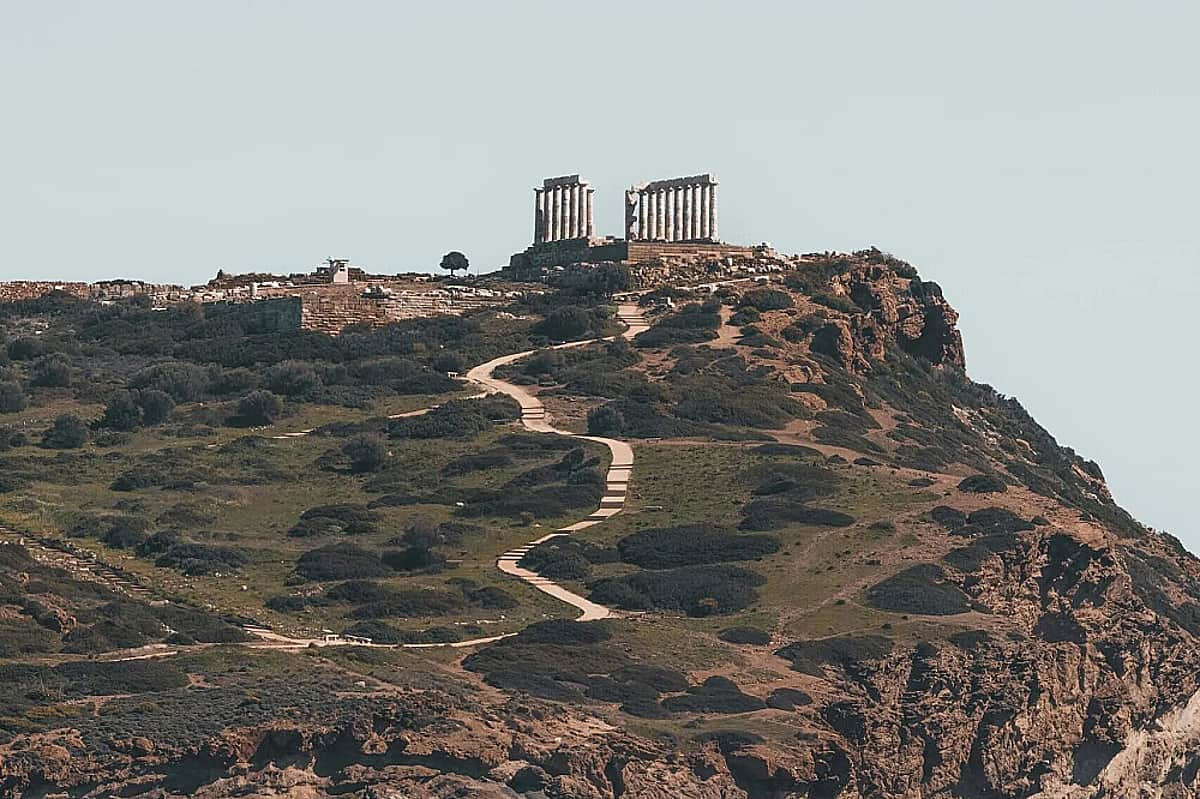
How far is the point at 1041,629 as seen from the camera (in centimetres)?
10425

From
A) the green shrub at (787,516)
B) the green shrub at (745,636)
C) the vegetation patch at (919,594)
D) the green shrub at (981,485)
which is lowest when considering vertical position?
the green shrub at (745,636)

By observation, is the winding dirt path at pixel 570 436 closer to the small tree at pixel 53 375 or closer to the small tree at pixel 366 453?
the small tree at pixel 366 453

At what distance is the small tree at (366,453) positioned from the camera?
11819 cm

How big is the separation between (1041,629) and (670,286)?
45.9 m

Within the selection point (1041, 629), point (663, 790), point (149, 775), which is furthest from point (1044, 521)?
point (149, 775)

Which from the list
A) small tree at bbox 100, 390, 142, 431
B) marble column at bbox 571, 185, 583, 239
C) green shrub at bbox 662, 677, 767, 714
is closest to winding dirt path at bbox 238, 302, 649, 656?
small tree at bbox 100, 390, 142, 431

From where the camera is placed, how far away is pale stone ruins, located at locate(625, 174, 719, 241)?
155500 millimetres

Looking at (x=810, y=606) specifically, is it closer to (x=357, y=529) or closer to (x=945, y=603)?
(x=945, y=603)

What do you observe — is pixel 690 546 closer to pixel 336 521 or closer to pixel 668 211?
pixel 336 521

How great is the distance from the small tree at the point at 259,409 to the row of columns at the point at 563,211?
103 ft

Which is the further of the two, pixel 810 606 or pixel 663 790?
pixel 810 606

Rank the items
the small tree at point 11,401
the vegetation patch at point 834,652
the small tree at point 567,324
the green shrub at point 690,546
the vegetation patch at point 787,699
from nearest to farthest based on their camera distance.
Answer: the vegetation patch at point 787,699 → the vegetation patch at point 834,652 → the green shrub at point 690,546 → the small tree at point 11,401 → the small tree at point 567,324

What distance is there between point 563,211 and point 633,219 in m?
4.27

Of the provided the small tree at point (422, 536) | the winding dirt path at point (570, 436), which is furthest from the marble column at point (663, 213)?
the small tree at point (422, 536)
